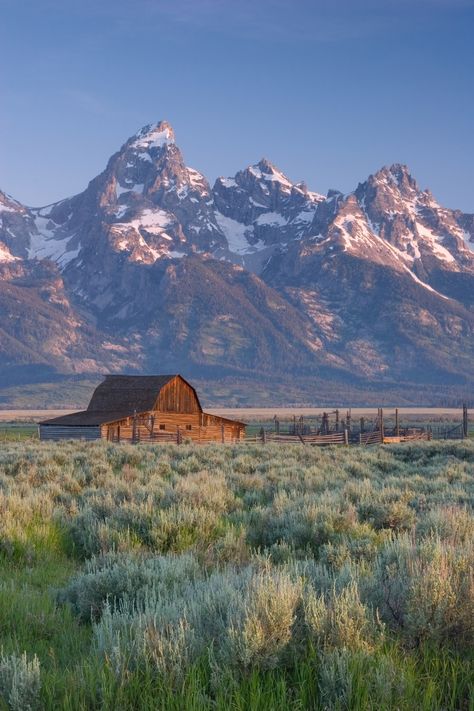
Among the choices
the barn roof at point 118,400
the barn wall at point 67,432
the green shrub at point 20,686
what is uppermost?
the barn roof at point 118,400

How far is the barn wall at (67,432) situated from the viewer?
49.6 m

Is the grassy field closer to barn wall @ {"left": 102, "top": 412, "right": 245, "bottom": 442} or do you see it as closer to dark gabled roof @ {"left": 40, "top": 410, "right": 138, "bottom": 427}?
barn wall @ {"left": 102, "top": 412, "right": 245, "bottom": 442}

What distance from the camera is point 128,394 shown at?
55438 mm

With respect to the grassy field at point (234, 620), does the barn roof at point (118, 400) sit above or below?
above

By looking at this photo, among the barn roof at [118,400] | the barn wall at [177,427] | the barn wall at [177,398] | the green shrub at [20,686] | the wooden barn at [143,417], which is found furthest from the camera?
the barn wall at [177,398]

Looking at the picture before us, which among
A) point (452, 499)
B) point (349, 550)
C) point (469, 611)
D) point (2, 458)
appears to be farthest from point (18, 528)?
point (2, 458)

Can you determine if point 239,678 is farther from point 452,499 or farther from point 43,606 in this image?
point 452,499

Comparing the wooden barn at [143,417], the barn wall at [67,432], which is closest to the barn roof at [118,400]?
the wooden barn at [143,417]

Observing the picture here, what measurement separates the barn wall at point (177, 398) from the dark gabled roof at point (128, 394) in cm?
52

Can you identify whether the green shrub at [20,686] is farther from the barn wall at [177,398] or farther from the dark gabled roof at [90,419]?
the barn wall at [177,398]

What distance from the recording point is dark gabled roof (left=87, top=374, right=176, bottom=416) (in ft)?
175

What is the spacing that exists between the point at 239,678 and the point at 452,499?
866 cm

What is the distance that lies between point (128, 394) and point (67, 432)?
230 inches

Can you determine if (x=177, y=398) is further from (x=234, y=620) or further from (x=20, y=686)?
(x=20, y=686)
